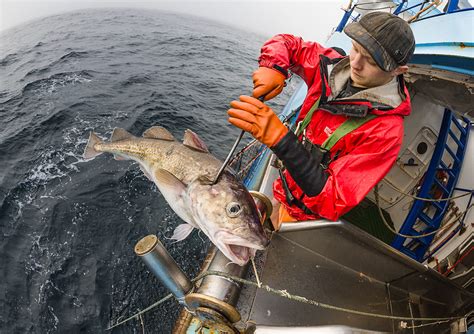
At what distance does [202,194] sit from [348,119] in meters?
1.79

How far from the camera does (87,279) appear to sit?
5094 millimetres

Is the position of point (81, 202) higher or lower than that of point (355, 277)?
lower

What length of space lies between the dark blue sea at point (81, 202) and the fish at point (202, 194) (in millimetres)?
2386

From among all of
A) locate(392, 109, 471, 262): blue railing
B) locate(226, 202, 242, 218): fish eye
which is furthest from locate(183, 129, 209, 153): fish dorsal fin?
locate(392, 109, 471, 262): blue railing

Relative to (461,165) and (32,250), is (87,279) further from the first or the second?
(461,165)

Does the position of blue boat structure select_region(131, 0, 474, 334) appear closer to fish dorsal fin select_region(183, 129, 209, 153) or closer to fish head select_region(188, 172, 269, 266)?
fish head select_region(188, 172, 269, 266)

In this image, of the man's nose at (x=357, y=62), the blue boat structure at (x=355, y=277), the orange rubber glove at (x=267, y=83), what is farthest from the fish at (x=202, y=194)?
the man's nose at (x=357, y=62)

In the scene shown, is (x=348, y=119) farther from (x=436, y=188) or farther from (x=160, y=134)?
(x=436, y=188)

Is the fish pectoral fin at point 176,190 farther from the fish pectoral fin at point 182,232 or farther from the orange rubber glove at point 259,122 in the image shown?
the orange rubber glove at point 259,122

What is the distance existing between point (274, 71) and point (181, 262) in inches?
160

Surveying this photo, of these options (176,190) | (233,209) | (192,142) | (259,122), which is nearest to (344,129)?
(259,122)

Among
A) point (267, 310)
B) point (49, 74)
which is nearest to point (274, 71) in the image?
point (267, 310)

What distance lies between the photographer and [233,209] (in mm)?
2760

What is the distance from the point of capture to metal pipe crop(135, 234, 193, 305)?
8.48ft
